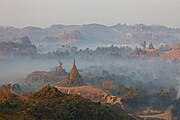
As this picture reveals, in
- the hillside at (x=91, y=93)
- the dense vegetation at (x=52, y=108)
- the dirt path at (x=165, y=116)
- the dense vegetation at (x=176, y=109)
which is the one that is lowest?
the dirt path at (x=165, y=116)

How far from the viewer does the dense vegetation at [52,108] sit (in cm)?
3139

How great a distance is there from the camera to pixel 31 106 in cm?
3391

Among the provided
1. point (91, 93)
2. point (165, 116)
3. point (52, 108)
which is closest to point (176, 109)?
point (165, 116)

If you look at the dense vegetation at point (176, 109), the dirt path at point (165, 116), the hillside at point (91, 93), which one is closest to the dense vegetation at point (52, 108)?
the dirt path at point (165, 116)

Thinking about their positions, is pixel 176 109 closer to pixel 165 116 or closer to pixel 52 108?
pixel 165 116

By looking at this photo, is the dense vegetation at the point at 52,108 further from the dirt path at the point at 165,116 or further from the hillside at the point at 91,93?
the hillside at the point at 91,93

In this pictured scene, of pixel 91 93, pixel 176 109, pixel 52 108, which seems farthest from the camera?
pixel 91 93

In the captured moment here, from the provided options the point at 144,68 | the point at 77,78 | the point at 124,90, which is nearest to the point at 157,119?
the point at 124,90

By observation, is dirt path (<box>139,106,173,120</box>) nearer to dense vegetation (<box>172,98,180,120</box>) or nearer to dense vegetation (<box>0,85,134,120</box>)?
dense vegetation (<box>172,98,180,120</box>)

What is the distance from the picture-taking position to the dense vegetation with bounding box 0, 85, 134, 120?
1236 inches

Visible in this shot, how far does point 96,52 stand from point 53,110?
161740 mm

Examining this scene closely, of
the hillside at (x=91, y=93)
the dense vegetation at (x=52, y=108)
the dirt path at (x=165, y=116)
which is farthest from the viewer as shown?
the hillside at (x=91, y=93)

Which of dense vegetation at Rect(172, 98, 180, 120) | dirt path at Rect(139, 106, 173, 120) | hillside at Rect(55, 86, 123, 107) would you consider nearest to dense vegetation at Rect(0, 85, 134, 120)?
dirt path at Rect(139, 106, 173, 120)

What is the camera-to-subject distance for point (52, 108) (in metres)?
36.0
